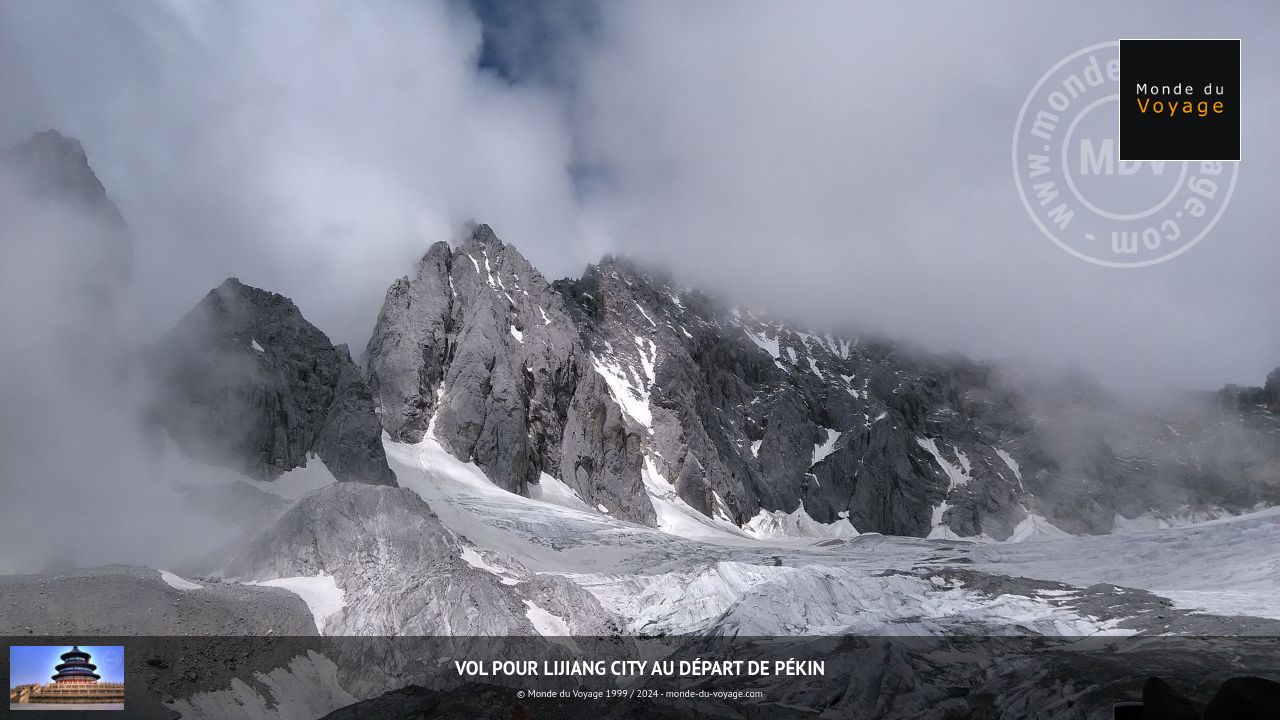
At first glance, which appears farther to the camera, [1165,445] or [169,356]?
[1165,445]

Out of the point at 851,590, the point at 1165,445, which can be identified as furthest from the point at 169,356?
the point at 1165,445

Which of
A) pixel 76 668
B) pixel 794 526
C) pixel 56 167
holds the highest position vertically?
pixel 56 167

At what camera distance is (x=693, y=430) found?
159875mm

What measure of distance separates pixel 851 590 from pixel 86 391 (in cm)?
7352

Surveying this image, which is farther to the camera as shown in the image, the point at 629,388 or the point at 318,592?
the point at 629,388

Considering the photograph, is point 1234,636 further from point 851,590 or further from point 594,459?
point 594,459

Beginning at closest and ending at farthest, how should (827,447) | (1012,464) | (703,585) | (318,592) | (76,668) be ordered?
(76,668) < (318,592) < (703,585) < (827,447) < (1012,464)

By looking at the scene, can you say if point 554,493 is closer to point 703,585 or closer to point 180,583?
point 703,585

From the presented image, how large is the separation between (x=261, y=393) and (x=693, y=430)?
87159 millimetres

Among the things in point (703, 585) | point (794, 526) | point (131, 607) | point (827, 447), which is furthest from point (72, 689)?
point (827, 447)

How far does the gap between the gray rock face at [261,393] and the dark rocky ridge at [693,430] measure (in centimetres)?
1816

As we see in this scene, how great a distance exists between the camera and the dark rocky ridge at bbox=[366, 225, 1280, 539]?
414 feet

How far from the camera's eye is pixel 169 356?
89812 millimetres

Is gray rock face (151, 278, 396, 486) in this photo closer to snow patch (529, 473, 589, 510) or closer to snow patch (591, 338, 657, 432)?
snow patch (529, 473, 589, 510)
